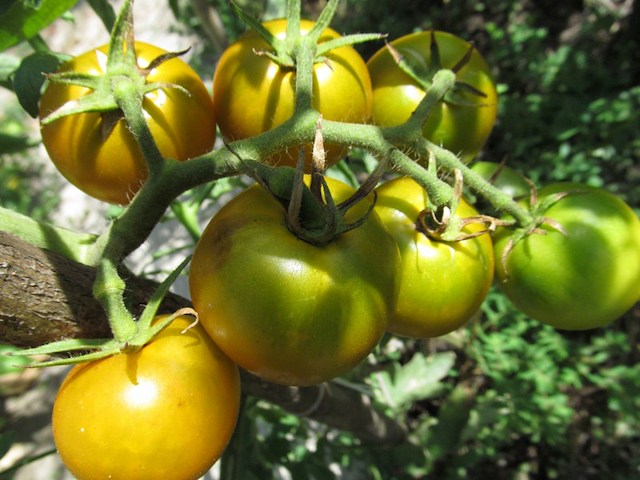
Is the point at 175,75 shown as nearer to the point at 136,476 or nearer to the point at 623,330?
the point at 136,476

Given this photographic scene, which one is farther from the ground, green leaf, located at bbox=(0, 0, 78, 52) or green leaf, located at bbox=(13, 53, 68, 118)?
green leaf, located at bbox=(0, 0, 78, 52)

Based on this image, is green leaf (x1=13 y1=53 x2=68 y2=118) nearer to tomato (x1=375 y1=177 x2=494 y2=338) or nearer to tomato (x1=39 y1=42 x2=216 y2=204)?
tomato (x1=39 y1=42 x2=216 y2=204)

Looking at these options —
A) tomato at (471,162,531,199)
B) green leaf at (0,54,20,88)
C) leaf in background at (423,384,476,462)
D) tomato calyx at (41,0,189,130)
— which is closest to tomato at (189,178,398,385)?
tomato calyx at (41,0,189,130)

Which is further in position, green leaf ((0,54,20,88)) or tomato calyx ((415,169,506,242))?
green leaf ((0,54,20,88))

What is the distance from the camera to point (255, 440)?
1.37 meters

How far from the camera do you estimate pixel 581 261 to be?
0.85m

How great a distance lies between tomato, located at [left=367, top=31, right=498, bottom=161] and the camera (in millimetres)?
917

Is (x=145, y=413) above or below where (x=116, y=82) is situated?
below

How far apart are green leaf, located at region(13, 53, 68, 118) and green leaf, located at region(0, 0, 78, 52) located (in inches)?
3.5

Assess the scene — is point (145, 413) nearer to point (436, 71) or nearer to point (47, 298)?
point (47, 298)

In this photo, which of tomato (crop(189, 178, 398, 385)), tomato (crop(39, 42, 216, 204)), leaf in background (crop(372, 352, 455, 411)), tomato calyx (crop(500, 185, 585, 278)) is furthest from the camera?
leaf in background (crop(372, 352, 455, 411))

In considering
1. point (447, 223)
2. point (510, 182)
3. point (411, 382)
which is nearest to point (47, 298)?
point (447, 223)

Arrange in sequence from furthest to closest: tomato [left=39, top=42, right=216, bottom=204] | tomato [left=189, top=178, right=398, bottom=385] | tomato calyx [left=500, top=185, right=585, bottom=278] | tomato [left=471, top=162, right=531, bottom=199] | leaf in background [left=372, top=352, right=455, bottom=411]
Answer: leaf in background [left=372, top=352, right=455, bottom=411], tomato [left=471, top=162, right=531, bottom=199], tomato calyx [left=500, top=185, right=585, bottom=278], tomato [left=39, top=42, right=216, bottom=204], tomato [left=189, top=178, right=398, bottom=385]

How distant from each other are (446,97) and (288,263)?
47cm
